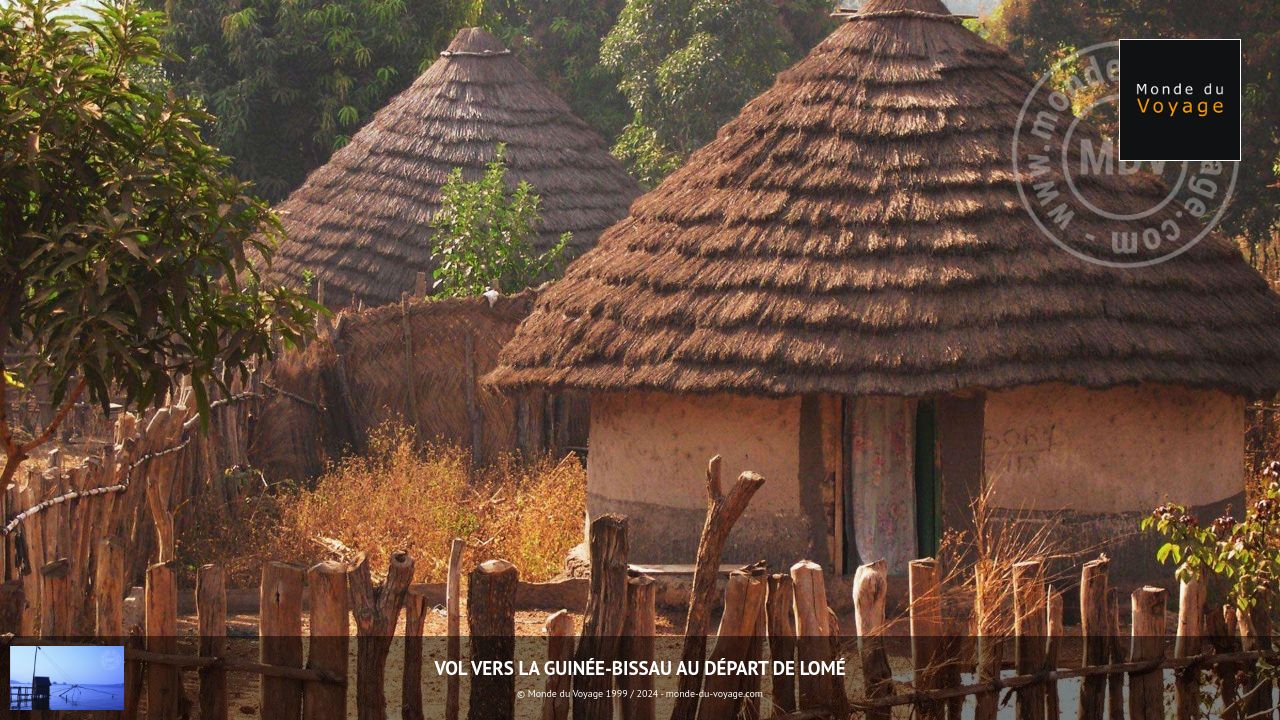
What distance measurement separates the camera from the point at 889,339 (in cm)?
898

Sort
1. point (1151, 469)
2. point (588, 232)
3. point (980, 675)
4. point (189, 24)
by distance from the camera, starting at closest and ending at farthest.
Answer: point (980, 675), point (1151, 469), point (588, 232), point (189, 24)

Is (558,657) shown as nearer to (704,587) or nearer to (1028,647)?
(704,587)

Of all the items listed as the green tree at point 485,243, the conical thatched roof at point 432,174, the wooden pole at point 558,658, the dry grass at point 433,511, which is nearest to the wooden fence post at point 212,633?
the wooden pole at point 558,658

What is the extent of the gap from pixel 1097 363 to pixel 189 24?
13501 mm

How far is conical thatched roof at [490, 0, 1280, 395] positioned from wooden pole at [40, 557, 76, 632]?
4.41 meters

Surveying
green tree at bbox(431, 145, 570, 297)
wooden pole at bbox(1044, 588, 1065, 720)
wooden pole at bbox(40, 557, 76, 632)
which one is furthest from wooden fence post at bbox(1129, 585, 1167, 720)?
green tree at bbox(431, 145, 570, 297)

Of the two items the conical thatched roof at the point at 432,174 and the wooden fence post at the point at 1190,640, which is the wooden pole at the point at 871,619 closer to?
the wooden fence post at the point at 1190,640

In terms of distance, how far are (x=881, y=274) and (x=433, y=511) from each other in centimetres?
348

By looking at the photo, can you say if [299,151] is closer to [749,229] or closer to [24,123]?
[749,229]

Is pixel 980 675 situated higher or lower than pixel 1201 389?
lower

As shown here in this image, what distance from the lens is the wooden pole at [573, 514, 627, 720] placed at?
5133 millimetres

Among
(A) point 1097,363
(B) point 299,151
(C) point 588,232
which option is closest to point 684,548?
(A) point 1097,363

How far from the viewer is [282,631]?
16.7 ft

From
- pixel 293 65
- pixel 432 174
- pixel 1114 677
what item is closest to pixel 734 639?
pixel 1114 677
